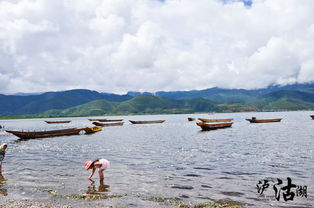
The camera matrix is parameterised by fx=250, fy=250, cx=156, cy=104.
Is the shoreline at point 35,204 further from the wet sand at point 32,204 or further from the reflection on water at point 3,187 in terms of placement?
the reflection on water at point 3,187

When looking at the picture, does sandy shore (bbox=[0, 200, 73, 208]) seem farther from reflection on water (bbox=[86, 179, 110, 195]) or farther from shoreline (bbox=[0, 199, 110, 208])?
reflection on water (bbox=[86, 179, 110, 195])

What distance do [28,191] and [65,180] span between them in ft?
12.0

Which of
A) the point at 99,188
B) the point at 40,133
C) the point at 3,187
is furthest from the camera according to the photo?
the point at 40,133

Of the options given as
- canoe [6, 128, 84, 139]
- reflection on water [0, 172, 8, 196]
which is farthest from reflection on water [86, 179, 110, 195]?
canoe [6, 128, 84, 139]

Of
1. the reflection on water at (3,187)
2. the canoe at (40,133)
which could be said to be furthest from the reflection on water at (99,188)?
the canoe at (40,133)

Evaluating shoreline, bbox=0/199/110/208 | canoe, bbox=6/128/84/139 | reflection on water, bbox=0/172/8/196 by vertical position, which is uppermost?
shoreline, bbox=0/199/110/208

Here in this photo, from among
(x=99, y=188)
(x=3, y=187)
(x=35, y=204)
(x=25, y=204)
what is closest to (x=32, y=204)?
(x=35, y=204)

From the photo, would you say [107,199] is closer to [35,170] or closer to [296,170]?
[35,170]

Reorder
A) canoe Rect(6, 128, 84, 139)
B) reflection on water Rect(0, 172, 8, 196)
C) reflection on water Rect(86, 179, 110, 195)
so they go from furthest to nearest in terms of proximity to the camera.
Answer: canoe Rect(6, 128, 84, 139) → reflection on water Rect(86, 179, 110, 195) → reflection on water Rect(0, 172, 8, 196)

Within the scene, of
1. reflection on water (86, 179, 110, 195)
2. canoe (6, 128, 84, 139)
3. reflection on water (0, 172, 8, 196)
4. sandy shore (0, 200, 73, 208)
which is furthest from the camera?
canoe (6, 128, 84, 139)

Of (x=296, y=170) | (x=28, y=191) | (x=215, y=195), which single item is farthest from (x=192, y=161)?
→ (x=28, y=191)

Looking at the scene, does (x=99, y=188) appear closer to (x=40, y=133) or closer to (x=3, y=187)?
(x=3, y=187)

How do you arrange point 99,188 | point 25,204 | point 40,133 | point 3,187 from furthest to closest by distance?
point 40,133 < point 3,187 < point 99,188 < point 25,204

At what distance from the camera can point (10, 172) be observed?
2467 cm
